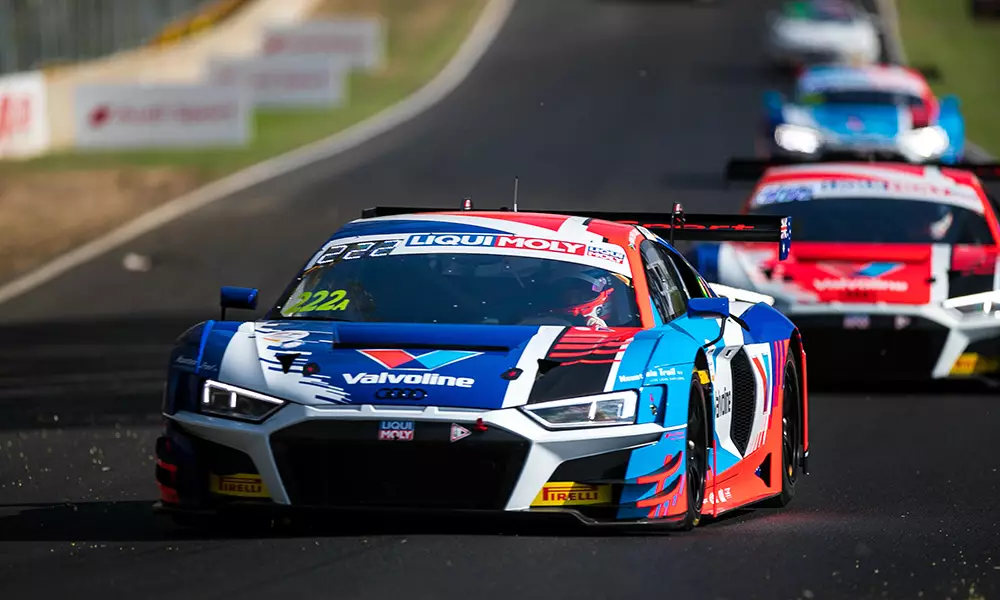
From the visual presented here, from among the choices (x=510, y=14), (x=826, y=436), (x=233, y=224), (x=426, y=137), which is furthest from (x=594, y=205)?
(x=510, y=14)

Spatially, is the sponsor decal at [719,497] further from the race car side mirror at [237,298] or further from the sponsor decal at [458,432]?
the race car side mirror at [237,298]

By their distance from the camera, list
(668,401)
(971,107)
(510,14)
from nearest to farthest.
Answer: (668,401) → (971,107) → (510,14)

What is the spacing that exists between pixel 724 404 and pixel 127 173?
2260 cm

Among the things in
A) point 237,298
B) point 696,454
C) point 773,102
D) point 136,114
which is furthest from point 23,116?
point 696,454

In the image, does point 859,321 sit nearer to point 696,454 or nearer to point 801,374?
point 801,374

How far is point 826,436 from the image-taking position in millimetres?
12211

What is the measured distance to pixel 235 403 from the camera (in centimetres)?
764

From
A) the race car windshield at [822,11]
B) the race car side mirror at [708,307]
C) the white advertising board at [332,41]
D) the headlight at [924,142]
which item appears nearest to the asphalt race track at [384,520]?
the race car side mirror at [708,307]

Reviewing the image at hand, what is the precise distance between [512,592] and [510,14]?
151 ft

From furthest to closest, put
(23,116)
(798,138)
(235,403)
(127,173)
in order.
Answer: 1. (23,116)
2. (127,173)
3. (798,138)
4. (235,403)

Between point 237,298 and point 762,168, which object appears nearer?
point 237,298

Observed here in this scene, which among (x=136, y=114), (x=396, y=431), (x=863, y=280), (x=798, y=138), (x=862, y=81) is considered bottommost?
(x=136, y=114)

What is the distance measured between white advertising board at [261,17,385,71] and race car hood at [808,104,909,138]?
1712 cm

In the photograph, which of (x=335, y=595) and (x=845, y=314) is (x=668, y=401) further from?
(x=845, y=314)
